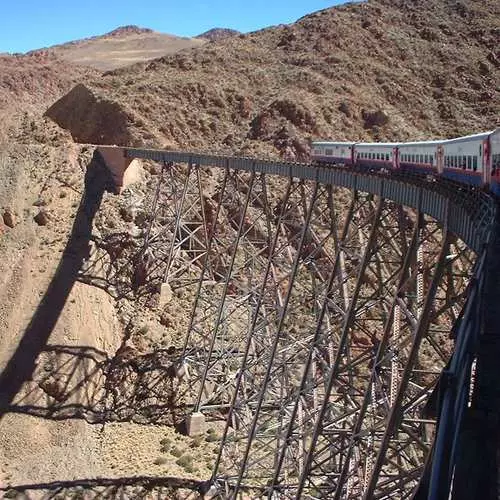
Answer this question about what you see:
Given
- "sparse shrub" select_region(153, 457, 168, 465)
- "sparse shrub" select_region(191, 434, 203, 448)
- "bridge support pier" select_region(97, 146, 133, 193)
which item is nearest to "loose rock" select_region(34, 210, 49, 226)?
"bridge support pier" select_region(97, 146, 133, 193)

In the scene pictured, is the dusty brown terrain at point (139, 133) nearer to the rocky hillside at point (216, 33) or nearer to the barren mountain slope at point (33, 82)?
the barren mountain slope at point (33, 82)

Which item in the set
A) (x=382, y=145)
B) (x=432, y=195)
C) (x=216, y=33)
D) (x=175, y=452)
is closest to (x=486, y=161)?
(x=432, y=195)

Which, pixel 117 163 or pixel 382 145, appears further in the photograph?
pixel 117 163

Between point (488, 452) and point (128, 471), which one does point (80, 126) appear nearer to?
point (128, 471)

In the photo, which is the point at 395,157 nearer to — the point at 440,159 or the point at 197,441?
the point at 440,159

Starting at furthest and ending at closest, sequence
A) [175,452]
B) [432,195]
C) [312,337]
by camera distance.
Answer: [175,452] < [312,337] < [432,195]

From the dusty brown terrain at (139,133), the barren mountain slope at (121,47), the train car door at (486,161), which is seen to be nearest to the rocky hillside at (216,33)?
the barren mountain slope at (121,47)

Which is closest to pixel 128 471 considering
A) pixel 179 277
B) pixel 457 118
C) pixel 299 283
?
pixel 179 277

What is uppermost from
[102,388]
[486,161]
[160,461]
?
[486,161]
